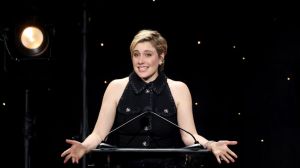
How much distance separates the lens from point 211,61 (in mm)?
3373

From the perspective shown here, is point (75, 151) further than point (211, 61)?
No

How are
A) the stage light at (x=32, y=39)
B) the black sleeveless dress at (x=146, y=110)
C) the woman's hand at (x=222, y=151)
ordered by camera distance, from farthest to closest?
the stage light at (x=32, y=39) → the black sleeveless dress at (x=146, y=110) → the woman's hand at (x=222, y=151)

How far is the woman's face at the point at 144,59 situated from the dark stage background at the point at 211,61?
0.93 m

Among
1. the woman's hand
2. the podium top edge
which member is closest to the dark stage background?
the woman's hand

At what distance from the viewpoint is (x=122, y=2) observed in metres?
3.44

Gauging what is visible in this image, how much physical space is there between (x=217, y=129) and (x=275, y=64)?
1.92 feet

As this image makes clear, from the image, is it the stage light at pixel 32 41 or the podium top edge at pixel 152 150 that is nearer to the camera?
the podium top edge at pixel 152 150

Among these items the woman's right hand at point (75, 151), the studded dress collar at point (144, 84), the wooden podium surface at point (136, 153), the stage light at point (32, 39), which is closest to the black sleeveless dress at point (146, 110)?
the studded dress collar at point (144, 84)

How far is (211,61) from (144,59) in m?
1.04

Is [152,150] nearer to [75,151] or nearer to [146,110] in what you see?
[75,151]

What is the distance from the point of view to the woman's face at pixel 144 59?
7.95 ft

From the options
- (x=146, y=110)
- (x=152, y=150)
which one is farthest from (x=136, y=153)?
(x=146, y=110)

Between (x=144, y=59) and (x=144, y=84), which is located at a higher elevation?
(x=144, y=59)

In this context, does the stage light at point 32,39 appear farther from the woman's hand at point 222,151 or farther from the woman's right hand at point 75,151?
the woman's hand at point 222,151
